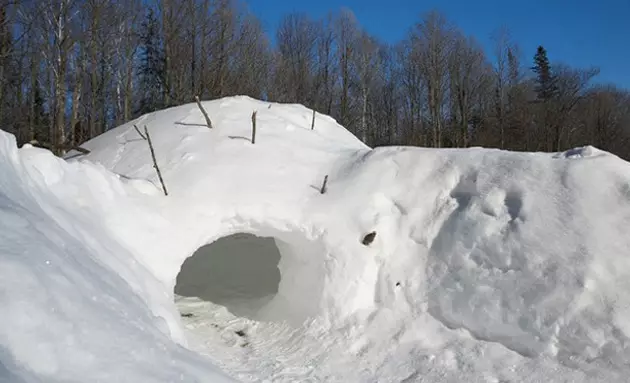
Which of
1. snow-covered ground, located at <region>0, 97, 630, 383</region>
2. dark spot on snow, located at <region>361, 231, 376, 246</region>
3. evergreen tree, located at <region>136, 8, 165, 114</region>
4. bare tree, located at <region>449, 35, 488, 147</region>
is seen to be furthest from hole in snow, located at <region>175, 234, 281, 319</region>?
bare tree, located at <region>449, 35, 488, 147</region>

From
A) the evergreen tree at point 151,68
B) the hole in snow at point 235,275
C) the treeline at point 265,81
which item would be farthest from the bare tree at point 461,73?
the hole in snow at point 235,275

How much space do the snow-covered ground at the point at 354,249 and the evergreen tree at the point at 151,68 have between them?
11933 mm

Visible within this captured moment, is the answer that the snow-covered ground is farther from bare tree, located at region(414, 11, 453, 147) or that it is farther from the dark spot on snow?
bare tree, located at region(414, 11, 453, 147)

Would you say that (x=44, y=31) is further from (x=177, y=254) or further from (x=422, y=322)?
(x=422, y=322)

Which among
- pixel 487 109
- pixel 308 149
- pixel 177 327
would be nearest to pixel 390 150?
pixel 308 149

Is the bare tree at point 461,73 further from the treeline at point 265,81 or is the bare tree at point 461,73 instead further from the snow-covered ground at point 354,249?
the snow-covered ground at point 354,249

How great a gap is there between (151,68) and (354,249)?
17068 millimetres

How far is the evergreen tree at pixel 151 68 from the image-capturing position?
58.1 ft

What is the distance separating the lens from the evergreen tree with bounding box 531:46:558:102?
89.6 ft

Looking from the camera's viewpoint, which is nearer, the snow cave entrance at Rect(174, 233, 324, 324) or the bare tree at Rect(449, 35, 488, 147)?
the snow cave entrance at Rect(174, 233, 324, 324)

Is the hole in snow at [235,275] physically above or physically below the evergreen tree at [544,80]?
below

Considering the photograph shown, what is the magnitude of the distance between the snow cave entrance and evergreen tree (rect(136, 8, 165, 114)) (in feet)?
34.2

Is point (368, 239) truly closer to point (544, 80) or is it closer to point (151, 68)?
point (151, 68)

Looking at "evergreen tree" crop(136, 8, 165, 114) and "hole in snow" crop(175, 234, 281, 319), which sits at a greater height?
"evergreen tree" crop(136, 8, 165, 114)
